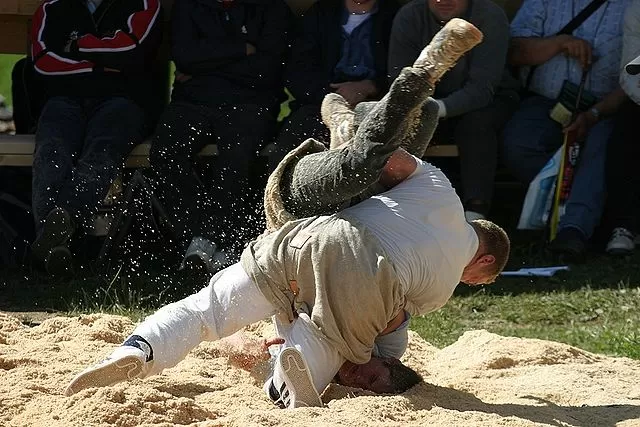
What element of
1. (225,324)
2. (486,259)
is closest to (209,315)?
(225,324)

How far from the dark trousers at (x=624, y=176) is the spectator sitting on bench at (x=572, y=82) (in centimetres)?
7

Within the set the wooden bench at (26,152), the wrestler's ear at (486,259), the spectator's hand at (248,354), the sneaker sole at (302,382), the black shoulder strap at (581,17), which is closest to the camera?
the sneaker sole at (302,382)

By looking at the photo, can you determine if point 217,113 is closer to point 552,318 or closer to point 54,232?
point 54,232

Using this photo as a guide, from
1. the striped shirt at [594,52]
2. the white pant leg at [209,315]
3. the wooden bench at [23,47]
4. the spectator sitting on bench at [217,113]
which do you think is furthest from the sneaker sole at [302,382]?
the striped shirt at [594,52]

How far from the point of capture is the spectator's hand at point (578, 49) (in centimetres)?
744

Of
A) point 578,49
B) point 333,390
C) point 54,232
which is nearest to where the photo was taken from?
point 333,390

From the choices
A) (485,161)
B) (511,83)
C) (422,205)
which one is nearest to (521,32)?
(511,83)

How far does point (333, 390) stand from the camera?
4.36 metres

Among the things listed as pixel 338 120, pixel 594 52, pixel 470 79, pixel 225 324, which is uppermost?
pixel 338 120

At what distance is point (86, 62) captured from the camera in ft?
24.2

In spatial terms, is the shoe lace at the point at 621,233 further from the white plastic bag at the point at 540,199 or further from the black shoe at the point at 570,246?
the white plastic bag at the point at 540,199

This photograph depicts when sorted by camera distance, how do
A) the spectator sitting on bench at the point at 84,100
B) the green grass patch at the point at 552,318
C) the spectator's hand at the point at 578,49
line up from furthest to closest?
the spectator's hand at the point at 578,49
the spectator sitting on bench at the point at 84,100
the green grass patch at the point at 552,318

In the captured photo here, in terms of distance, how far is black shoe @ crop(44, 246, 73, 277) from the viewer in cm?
654

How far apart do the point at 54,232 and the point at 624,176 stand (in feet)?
10.9
